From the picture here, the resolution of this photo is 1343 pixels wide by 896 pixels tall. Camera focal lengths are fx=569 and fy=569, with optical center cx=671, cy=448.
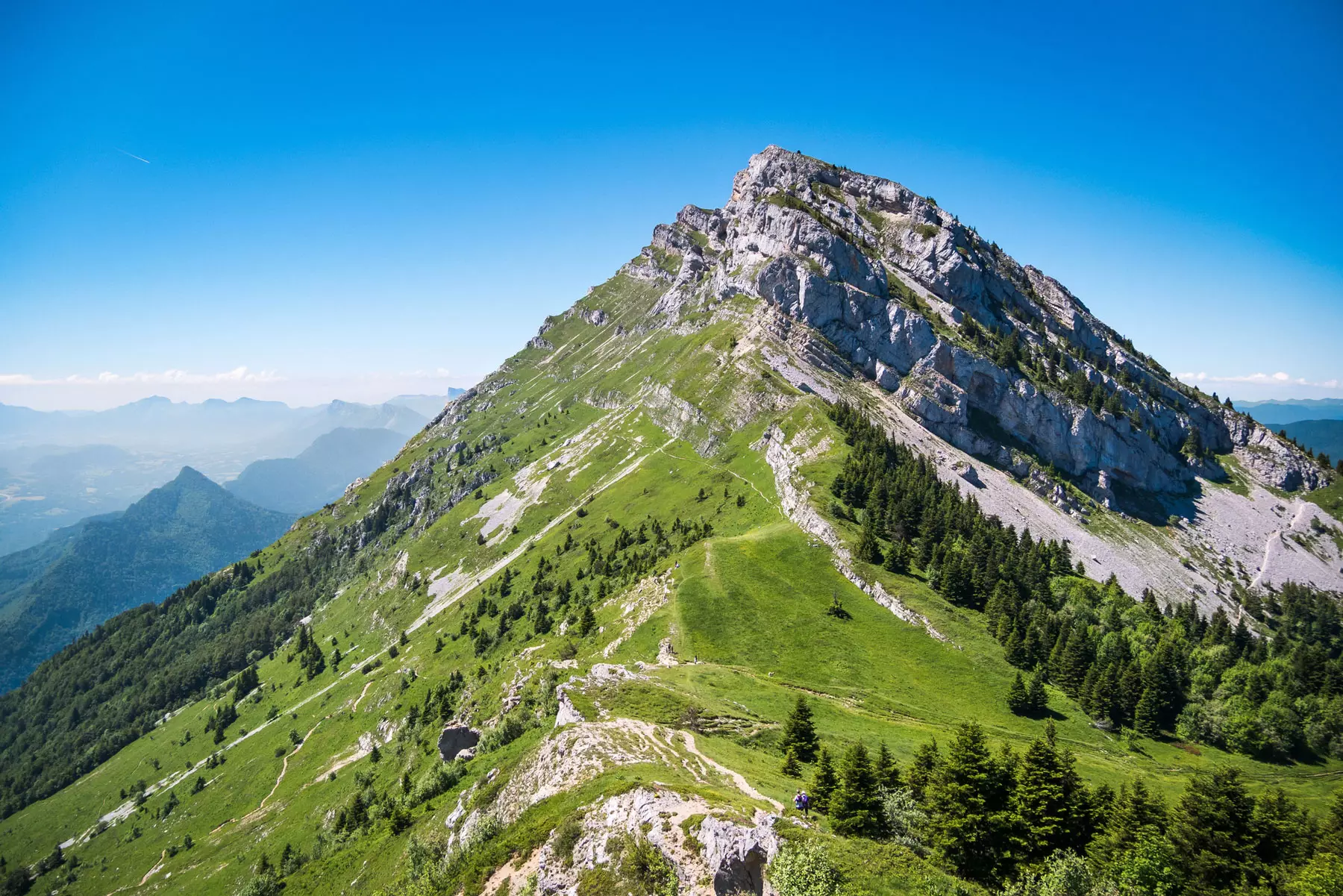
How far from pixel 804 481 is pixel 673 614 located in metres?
47.3

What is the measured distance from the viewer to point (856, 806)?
37.1m

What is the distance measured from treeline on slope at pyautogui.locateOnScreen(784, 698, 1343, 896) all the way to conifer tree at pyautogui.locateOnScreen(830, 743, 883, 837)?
7 cm

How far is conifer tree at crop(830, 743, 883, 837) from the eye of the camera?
119 ft

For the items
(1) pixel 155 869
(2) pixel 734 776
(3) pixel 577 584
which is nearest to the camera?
(2) pixel 734 776

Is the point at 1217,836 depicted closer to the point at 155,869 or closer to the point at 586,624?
the point at 586,624

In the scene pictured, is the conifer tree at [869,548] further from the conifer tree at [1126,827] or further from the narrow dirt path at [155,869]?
the narrow dirt path at [155,869]

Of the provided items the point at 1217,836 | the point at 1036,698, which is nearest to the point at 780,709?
the point at 1217,836

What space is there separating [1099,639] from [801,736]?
2912 inches

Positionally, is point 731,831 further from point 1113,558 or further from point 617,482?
point 1113,558

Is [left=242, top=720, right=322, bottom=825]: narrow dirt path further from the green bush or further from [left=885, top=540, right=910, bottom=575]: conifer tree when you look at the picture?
the green bush

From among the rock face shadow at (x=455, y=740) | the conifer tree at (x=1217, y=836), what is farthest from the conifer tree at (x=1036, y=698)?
the rock face shadow at (x=455, y=740)

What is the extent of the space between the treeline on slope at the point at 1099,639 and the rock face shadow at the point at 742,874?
218 feet

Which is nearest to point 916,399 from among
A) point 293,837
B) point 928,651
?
point 928,651

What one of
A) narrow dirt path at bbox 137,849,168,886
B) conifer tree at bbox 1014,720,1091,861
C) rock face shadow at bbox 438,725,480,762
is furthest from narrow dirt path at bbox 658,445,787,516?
narrow dirt path at bbox 137,849,168,886
